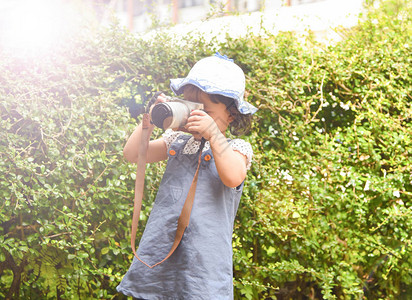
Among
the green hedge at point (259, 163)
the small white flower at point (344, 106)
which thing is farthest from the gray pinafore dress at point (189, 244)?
the small white flower at point (344, 106)

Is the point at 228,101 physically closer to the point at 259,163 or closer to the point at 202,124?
the point at 202,124

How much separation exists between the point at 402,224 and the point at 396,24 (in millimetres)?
1717

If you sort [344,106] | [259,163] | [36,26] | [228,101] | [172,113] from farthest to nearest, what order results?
1. [344,106]
2. [259,163]
3. [36,26]
4. [228,101]
5. [172,113]

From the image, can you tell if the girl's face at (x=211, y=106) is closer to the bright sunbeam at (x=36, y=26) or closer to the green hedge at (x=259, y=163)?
the green hedge at (x=259, y=163)

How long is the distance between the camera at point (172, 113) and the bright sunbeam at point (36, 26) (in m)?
1.43

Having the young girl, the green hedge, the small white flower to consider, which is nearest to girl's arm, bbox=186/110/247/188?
the young girl

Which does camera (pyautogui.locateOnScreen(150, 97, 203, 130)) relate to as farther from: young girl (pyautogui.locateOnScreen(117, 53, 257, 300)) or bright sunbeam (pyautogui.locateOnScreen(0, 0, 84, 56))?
bright sunbeam (pyautogui.locateOnScreen(0, 0, 84, 56))

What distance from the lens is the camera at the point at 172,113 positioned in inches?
64.9

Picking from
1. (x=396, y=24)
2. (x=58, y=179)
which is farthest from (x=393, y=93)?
(x=58, y=179)

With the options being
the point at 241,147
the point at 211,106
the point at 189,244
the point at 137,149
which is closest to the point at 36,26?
the point at 137,149

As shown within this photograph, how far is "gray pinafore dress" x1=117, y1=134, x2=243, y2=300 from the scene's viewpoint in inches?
69.5

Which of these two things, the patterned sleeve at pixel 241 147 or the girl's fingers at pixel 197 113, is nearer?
the girl's fingers at pixel 197 113

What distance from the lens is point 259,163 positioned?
11.1ft

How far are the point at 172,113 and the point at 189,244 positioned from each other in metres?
0.49
